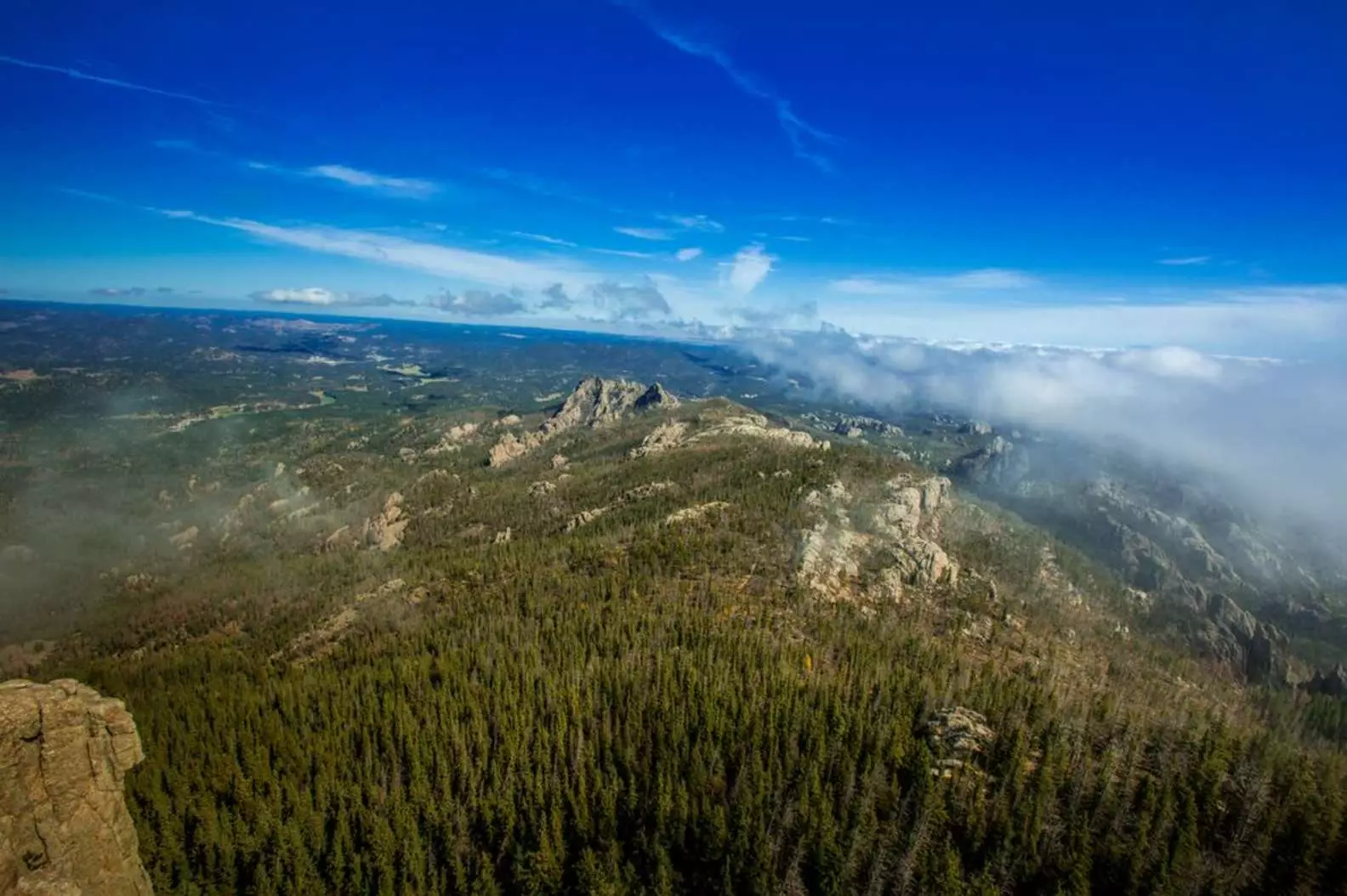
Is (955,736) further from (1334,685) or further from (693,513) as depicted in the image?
(1334,685)

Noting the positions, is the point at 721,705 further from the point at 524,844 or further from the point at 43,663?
the point at 43,663

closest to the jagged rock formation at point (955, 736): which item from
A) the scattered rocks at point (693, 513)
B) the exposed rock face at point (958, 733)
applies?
the exposed rock face at point (958, 733)

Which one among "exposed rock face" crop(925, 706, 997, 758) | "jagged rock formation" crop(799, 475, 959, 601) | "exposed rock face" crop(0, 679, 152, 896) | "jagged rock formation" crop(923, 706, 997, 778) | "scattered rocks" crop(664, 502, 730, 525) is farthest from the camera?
"scattered rocks" crop(664, 502, 730, 525)

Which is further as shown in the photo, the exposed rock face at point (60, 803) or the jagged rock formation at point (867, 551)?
the jagged rock formation at point (867, 551)

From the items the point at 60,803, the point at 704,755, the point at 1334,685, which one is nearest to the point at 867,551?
the point at 704,755

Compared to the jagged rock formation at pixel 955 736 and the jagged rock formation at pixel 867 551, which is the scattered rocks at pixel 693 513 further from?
the jagged rock formation at pixel 955 736

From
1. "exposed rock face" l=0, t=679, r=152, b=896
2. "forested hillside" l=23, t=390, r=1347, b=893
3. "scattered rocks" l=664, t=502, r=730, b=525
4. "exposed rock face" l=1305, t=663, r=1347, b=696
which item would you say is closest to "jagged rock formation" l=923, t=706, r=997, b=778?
"forested hillside" l=23, t=390, r=1347, b=893

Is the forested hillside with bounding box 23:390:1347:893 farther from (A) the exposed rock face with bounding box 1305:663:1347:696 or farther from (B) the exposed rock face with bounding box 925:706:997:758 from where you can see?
(A) the exposed rock face with bounding box 1305:663:1347:696
